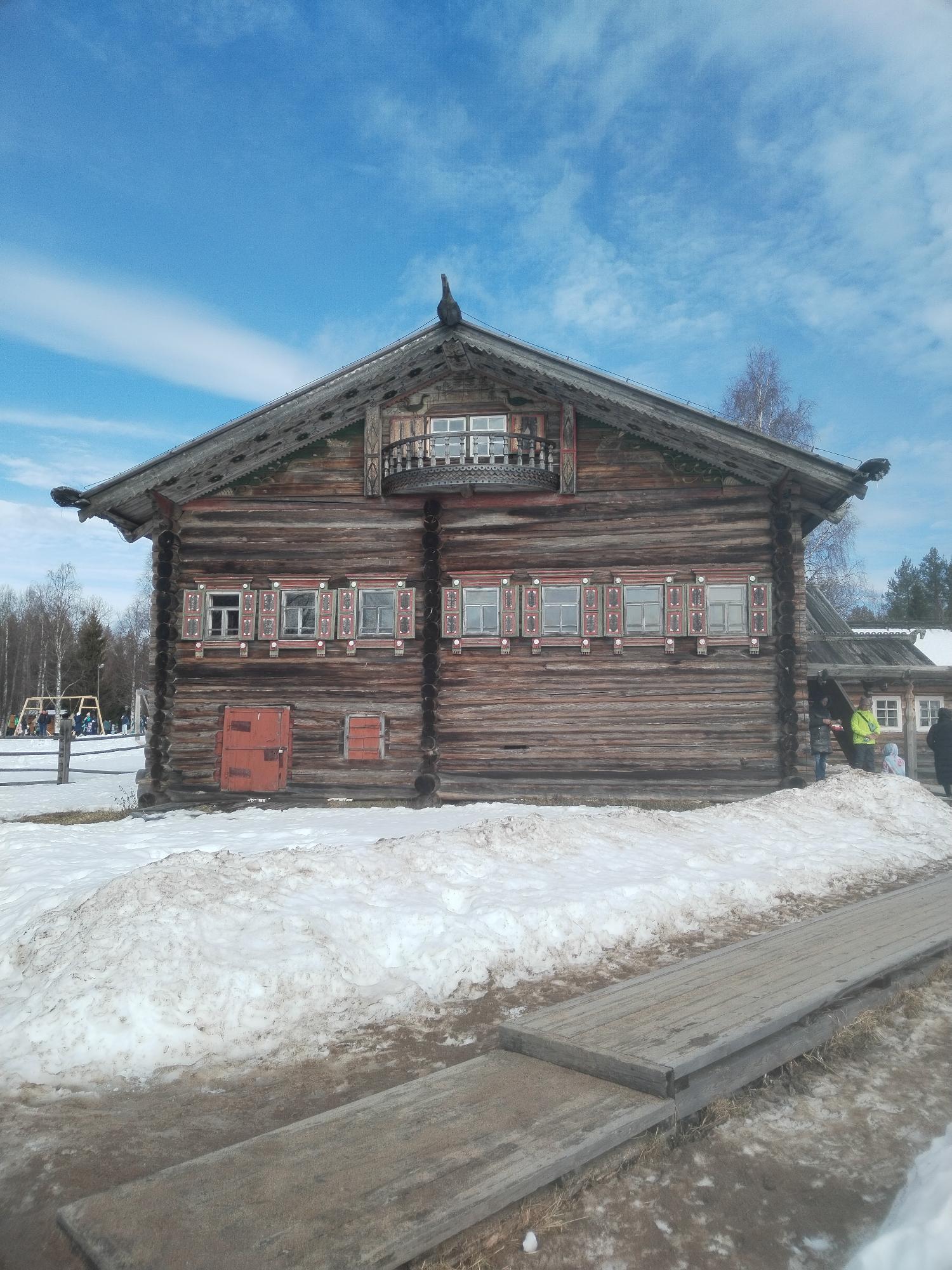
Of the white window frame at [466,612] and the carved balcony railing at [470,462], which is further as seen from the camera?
the white window frame at [466,612]

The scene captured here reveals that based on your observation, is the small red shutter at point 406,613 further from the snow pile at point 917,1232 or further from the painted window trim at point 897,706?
the painted window trim at point 897,706

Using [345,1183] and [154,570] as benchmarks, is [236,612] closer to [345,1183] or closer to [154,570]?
[154,570]

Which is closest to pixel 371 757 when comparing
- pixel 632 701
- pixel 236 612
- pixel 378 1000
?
pixel 236 612

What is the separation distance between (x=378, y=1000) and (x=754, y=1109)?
2.34 meters

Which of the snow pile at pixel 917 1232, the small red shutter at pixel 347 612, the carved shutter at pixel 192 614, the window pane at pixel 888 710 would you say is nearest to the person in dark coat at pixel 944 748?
the window pane at pixel 888 710

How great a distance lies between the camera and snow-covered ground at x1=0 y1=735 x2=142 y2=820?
17000 mm

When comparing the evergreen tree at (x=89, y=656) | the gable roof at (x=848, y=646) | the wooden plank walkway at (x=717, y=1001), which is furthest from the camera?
the evergreen tree at (x=89, y=656)

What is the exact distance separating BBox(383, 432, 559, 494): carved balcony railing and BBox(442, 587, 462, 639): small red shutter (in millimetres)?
1939

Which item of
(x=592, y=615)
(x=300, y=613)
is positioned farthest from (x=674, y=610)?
(x=300, y=613)

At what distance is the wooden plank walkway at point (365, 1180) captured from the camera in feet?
8.96

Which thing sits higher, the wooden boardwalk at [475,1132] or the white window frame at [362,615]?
the white window frame at [362,615]

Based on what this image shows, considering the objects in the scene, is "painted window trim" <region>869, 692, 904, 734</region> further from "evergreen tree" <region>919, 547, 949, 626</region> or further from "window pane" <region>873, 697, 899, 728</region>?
"evergreen tree" <region>919, 547, 949, 626</region>

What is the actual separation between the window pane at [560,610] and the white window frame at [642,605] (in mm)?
850

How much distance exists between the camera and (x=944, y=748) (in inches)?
754
